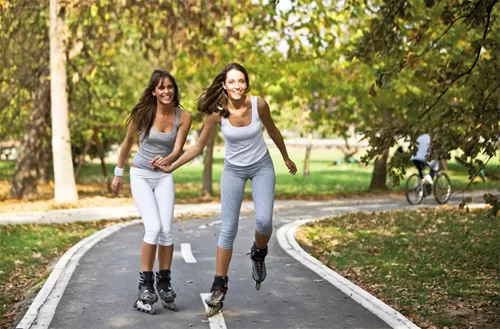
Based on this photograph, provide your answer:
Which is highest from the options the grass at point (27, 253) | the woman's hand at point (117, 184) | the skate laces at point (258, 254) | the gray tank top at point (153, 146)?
the gray tank top at point (153, 146)

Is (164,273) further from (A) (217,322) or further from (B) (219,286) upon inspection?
(A) (217,322)

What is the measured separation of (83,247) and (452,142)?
5563 mm

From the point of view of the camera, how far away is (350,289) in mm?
8344

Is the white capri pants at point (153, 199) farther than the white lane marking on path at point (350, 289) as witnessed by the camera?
Yes

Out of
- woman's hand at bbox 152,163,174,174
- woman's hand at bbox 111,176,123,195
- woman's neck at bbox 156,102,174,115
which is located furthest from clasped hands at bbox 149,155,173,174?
woman's hand at bbox 111,176,123,195

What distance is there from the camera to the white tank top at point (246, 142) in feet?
22.6

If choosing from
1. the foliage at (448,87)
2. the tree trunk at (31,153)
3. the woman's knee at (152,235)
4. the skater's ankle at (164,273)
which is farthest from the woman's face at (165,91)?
the tree trunk at (31,153)

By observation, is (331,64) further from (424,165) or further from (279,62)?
(424,165)

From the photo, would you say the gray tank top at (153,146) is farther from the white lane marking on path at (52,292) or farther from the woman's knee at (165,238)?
the white lane marking on path at (52,292)

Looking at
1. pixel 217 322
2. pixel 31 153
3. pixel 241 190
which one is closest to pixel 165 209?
pixel 241 190

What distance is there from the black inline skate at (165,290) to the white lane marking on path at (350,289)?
5.60 ft

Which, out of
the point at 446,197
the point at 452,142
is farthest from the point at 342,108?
the point at 452,142

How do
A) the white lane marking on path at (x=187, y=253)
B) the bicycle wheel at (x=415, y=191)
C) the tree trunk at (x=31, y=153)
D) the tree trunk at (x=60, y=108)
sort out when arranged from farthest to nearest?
Result: the tree trunk at (x=31, y=153) → the tree trunk at (x=60, y=108) → the bicycle wheel at (x=415, y=191) → the white lane marking on path at (x=187, y=253)

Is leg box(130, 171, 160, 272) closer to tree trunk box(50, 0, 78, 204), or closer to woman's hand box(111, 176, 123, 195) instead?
woman's hand box(111, 176, 123, 195)
